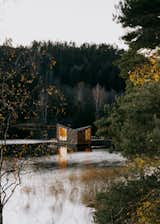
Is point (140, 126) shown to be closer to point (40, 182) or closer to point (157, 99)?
point (157, 99)

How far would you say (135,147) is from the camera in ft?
20.4

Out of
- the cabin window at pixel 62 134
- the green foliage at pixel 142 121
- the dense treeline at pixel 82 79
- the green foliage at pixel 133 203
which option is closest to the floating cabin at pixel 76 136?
the cabin window at pixel 62 134

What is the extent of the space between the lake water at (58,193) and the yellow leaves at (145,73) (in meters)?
2.65

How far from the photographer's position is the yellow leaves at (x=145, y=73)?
328 inches

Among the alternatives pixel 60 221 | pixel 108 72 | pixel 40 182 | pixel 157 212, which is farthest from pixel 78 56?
pixel 157 212

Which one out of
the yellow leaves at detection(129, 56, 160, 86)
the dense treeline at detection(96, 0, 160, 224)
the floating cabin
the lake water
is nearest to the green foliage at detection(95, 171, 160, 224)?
the dense treeline at detection(96, 0, 160, 224)

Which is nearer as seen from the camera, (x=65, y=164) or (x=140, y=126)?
(x=140, y=126)

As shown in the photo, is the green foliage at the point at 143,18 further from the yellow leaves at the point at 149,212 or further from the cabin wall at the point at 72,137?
the cabin wall at the point at 72,137

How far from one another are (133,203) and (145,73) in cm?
330

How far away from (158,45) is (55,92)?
2.83m

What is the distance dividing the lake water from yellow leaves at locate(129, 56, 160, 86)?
2649mm

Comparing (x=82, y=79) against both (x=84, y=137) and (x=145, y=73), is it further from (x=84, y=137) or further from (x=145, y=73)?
(x=145, y=73)

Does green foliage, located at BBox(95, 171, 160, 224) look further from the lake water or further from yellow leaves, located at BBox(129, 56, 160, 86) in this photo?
the lake water

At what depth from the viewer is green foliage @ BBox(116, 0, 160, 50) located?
26.0ft
